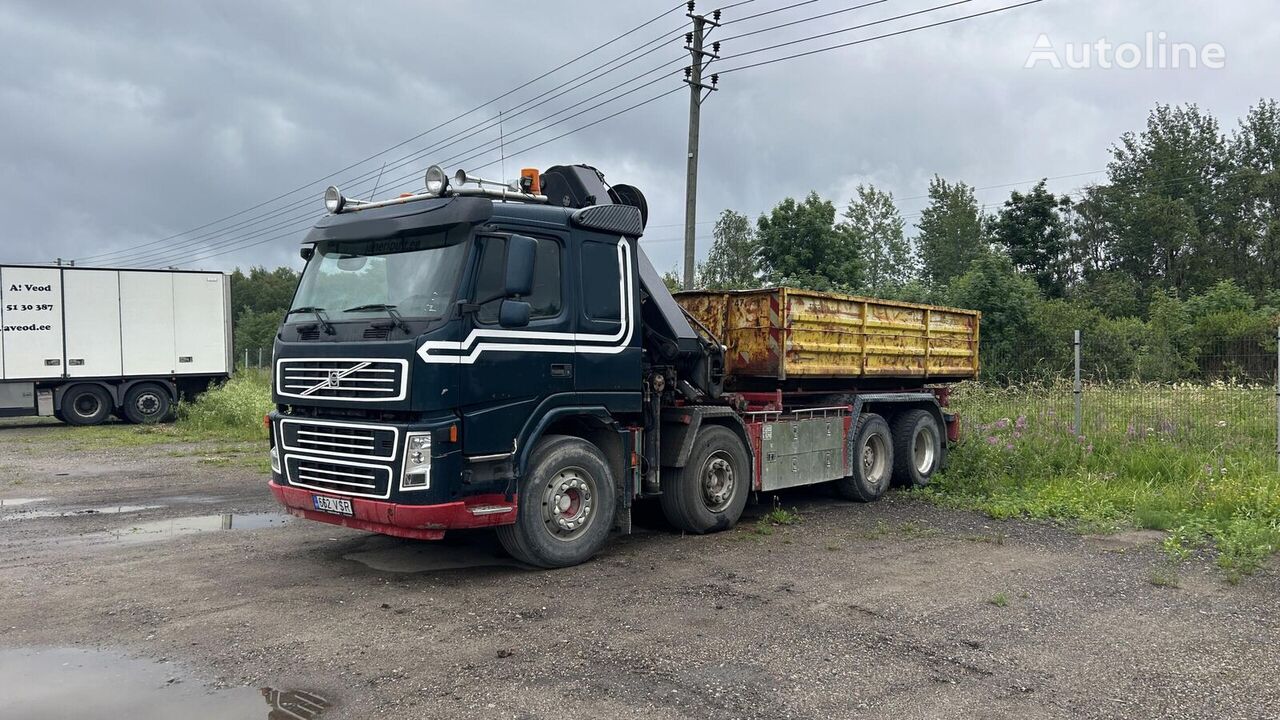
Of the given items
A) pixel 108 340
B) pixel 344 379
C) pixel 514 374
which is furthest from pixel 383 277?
pixel 108 340

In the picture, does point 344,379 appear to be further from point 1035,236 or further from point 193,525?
point 1035,236

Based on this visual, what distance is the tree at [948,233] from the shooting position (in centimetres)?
6234

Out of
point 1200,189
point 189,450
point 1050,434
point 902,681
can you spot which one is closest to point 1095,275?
point 1200,189

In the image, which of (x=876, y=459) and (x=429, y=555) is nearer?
(x=429, y=555)

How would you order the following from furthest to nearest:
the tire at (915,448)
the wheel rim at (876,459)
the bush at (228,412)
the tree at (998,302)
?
1. the tree at (998,302)
2. the bush at (228,412)
3. the tire at (915,448)
4. the wheel rim at (876,459)

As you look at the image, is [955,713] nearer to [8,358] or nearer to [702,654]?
[702,654]

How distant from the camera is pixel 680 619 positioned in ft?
19.2

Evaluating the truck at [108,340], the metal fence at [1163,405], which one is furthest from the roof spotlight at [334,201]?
the truck at [108,340]

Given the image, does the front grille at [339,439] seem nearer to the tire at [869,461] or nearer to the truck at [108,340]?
the tire at [869,461]

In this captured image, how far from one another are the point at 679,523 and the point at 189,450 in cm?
1095

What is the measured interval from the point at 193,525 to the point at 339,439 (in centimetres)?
335

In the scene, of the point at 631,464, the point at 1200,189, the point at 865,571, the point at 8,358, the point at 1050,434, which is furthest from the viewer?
the point at 1200,189

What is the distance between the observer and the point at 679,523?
8.51 m

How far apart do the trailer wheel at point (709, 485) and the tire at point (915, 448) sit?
3.06 m
